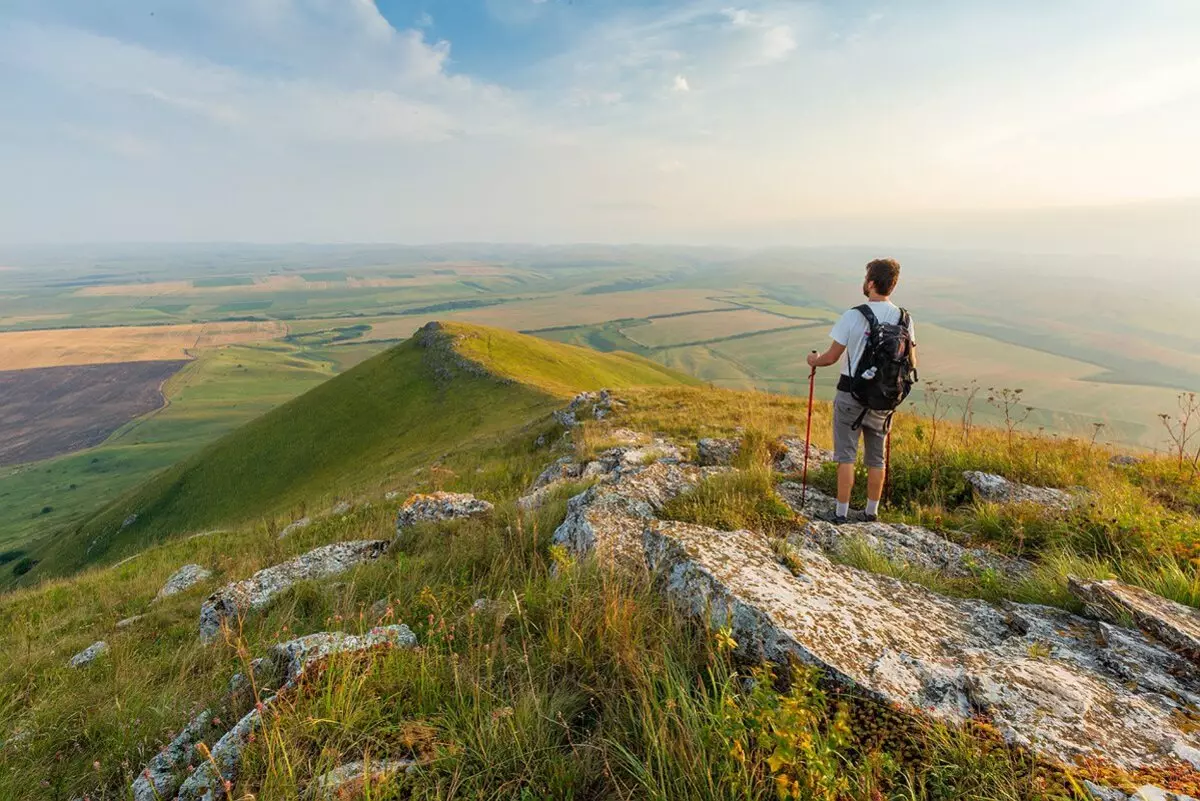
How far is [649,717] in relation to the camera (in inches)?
114

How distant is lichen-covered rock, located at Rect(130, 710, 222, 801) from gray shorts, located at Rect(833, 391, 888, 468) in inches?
290

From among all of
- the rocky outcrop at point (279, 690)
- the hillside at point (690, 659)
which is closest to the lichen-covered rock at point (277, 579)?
the hillside at point (690, 659)

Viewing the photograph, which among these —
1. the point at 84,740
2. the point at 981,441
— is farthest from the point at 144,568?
the point at 981,441

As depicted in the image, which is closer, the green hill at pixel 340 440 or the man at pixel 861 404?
the man at pixel 861 404

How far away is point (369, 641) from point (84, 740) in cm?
254

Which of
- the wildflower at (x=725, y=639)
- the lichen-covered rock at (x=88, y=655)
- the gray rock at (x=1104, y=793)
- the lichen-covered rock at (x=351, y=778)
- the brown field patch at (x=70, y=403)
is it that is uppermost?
the wildflower at (x=725, y=639)

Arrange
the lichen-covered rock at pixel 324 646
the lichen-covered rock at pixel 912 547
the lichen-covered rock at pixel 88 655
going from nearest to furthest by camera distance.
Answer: the lichen-covered rock at pixel 324 646, the lichen-covered rock at pixel 912 547, the lichen-covered rock at pixel 88 655

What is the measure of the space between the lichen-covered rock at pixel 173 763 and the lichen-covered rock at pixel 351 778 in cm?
115

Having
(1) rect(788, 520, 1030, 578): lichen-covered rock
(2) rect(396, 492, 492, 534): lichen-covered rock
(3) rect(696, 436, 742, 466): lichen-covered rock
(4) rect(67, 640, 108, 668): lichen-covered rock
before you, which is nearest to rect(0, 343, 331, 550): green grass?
(4) rect(67, 640, 108, 668): lichen-covered rock

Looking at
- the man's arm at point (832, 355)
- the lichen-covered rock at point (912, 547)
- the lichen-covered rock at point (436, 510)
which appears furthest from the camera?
the lichen-covered rock at point (436, 510)

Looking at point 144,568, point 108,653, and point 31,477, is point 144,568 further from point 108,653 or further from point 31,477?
point 31,477

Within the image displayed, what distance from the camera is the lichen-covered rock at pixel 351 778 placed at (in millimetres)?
2699

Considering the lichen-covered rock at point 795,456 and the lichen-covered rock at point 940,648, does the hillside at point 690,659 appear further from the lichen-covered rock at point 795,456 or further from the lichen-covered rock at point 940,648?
the lichen-covered rock at point 795,456

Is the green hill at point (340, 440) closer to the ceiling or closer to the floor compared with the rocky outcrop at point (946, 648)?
closer to the floor
